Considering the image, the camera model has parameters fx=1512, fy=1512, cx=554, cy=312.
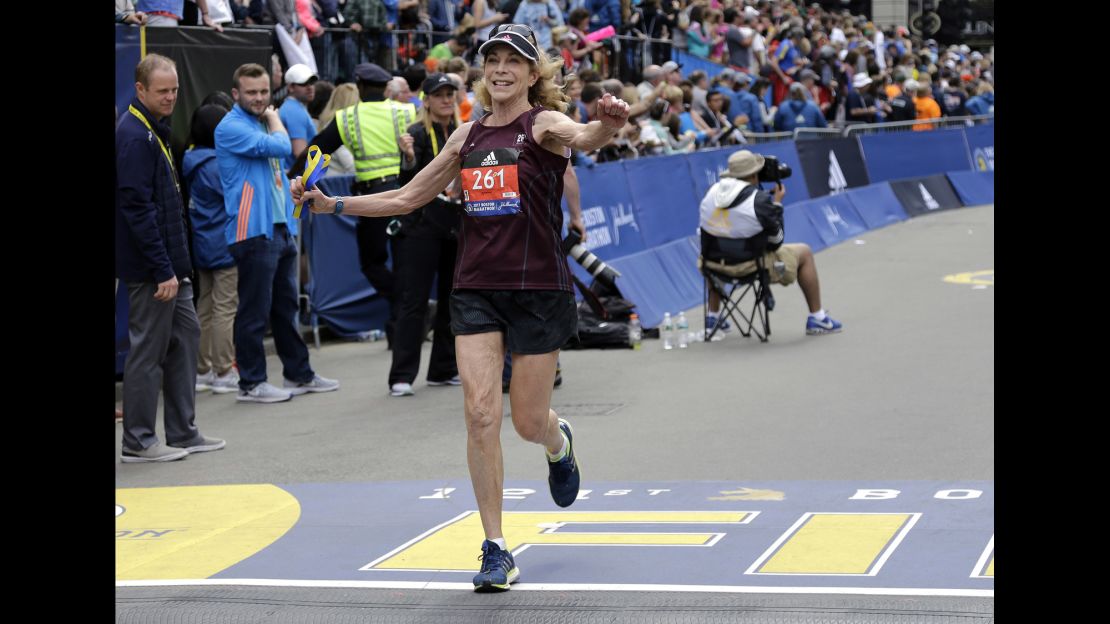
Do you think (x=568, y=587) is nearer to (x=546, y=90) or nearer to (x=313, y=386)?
(x=546, y=90)

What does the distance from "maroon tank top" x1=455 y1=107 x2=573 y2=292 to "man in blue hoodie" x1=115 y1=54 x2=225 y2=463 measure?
3.11 meters

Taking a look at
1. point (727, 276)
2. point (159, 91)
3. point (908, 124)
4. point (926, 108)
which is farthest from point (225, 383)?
point (926, 108)

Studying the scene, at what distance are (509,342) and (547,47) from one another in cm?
1321

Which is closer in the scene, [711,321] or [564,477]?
[564,477]

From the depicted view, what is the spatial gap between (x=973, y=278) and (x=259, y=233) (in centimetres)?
928

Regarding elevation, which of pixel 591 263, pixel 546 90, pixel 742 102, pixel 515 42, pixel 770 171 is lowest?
pixel 591 263

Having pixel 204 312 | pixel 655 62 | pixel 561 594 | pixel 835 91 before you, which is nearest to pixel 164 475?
pixel 204 312

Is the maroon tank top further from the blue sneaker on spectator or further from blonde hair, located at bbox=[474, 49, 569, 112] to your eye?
the blue sneaker on spectator

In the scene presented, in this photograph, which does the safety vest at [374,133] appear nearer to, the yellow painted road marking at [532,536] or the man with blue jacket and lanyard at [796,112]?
the yellow painted road marking at [532,536]

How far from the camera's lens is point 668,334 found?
12.7 m

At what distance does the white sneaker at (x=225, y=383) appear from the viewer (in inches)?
434

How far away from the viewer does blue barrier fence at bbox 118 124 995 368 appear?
1305 cm

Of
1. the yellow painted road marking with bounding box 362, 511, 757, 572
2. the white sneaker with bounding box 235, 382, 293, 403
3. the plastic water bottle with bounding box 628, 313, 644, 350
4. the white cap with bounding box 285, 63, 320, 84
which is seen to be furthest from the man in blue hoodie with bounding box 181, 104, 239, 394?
the yellow painted road marking with bounding box 362, 511, 757, 572

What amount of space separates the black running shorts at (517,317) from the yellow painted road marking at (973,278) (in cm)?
1121
